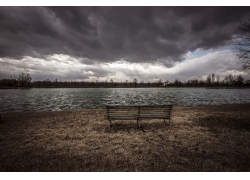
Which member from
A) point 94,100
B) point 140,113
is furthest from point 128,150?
point 94,100

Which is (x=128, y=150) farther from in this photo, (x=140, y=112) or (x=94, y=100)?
(x=94, y=100)

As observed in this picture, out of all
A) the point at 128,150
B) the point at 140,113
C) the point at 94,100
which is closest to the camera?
the point at 128,150

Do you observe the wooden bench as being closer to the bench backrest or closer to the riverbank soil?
the bench backrest

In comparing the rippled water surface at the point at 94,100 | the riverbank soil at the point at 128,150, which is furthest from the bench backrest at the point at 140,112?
the rippled water surface at the point at 94,100

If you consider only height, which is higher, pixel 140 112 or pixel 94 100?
pixel 140 112

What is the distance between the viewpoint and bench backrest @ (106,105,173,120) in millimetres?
7120

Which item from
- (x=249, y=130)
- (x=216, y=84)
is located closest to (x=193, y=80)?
(x=216, y=84)

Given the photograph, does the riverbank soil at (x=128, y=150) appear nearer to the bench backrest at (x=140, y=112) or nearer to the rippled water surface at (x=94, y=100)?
the bench backrest at (x=140, y=112)

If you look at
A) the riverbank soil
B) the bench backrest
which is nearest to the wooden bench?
the bench backrest

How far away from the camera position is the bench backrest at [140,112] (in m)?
7.12

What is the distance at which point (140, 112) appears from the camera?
7.49 metres

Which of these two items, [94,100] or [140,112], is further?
[94,100]

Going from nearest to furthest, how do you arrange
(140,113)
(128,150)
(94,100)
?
(128,150) → (140,113) → (94,100)

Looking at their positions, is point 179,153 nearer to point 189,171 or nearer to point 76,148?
point 189,171
